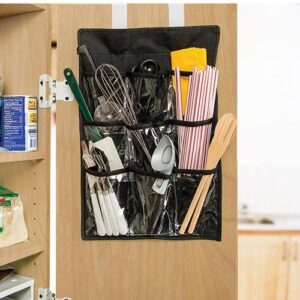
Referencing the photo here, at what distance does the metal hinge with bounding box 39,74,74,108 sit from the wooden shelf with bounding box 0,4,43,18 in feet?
0.54

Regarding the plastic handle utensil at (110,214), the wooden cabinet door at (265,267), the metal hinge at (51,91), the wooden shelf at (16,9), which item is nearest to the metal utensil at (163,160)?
the plastic handle utensil at (110,214)

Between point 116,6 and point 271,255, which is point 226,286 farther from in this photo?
point 271,255

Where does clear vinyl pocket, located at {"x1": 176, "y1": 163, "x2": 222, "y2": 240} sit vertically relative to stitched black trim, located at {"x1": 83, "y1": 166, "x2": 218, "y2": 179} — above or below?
below

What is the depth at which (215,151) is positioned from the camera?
84cm

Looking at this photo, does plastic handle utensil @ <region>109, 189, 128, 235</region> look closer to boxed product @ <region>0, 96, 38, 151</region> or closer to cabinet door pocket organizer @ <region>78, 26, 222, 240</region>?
cabinet door pocket organizer @ <region>78, 26, 222, 240</region>

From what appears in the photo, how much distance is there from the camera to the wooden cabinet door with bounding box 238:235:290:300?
6.11 ft

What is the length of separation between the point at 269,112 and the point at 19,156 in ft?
5.51

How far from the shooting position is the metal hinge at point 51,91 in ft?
2.93

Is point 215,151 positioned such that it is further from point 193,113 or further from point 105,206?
point 105,206

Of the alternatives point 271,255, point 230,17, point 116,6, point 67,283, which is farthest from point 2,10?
point 271,255

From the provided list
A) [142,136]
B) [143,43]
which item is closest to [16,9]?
[143,43]

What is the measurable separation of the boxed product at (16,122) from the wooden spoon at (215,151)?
43 cm

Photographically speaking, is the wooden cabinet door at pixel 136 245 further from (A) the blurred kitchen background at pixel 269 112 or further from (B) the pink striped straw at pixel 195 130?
(A) the blurred kitchen background at pixel 269 112

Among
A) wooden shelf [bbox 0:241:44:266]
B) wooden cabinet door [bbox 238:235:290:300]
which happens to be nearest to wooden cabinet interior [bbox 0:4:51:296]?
wooden shelf [bbox 0:241:44:266]
